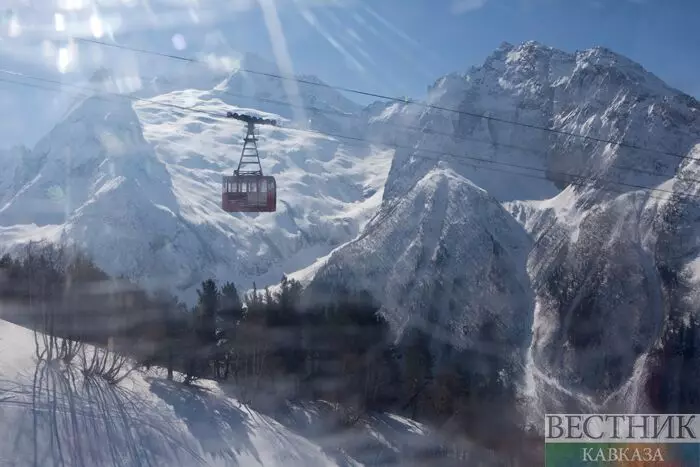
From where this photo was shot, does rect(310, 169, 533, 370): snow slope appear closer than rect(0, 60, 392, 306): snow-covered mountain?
Yes

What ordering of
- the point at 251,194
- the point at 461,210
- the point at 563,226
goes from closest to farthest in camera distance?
the point at 251,194, the point at 563,226, the point at 461,210

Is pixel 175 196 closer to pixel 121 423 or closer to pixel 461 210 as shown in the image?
pixel 461 210

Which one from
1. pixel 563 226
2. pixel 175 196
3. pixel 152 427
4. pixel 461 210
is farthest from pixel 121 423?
pixel 175 196

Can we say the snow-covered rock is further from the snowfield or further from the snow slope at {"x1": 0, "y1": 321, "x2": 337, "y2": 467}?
the snow slope at {"x1": 0, "y1": 321, "x2": 337, "y2": 467}

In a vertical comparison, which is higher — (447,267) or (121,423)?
(447,267)

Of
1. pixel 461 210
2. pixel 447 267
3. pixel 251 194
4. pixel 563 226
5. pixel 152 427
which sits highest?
pixel 461 210

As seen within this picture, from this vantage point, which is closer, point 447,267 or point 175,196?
point 447,267

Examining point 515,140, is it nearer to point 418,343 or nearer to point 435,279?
point 435,279

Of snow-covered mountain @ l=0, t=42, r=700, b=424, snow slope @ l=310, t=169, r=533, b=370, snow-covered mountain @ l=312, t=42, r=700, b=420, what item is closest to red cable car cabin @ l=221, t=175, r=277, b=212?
snow-covered mountain @ l=312, t=42, r=700, b=420

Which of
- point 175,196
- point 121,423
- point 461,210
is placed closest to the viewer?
point 121,423

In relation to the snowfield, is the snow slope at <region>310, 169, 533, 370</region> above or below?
above

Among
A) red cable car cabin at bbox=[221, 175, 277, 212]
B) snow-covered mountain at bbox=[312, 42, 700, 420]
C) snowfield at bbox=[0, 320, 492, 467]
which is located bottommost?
snowfield at bbox=[0, 320, 492, 467]
